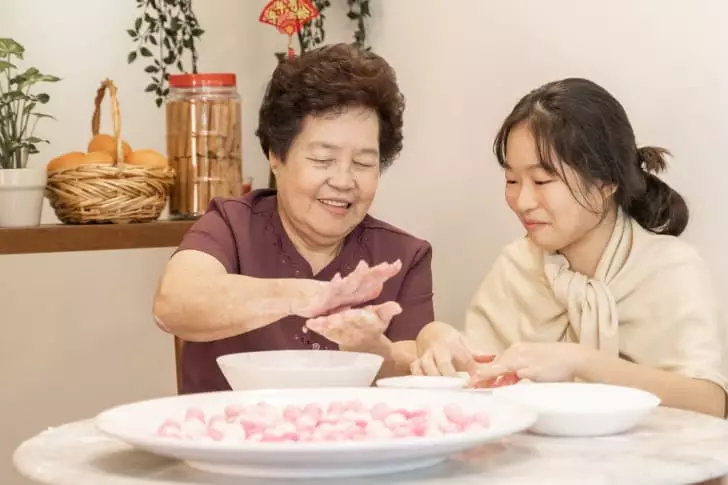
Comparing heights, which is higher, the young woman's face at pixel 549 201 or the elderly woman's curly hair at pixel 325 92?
the elderly woman's curly hair at pixel 325 92

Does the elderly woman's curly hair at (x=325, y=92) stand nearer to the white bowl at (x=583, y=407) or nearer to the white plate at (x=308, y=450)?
the white bowl at (x=583, y=407)

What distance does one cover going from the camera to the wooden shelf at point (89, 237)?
2312 millimetres

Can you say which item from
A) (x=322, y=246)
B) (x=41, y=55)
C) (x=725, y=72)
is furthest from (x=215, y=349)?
(x=41, y=55)

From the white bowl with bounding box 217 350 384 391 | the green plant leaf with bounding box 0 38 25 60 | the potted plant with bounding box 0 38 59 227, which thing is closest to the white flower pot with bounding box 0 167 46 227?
the potted plant with bounding box 0 38 59 227

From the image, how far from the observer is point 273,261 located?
1948mm

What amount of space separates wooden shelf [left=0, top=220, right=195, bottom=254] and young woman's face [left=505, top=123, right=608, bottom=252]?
35.6 inches

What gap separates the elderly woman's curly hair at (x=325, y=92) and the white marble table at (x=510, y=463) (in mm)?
854

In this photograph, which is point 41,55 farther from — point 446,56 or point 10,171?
point 446,56

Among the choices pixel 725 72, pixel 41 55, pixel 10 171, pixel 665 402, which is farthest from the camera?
pixel 41 55

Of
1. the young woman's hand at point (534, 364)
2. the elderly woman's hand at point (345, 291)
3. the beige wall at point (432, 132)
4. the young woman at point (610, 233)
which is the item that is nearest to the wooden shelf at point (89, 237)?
the beige wall at point (432, 132)

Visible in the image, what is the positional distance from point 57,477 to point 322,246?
104cm

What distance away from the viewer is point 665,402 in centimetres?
168

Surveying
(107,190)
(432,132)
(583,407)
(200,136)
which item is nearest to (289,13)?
(200,136)

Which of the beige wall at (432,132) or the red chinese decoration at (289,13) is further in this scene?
the red chinese decoration at (289,13)
